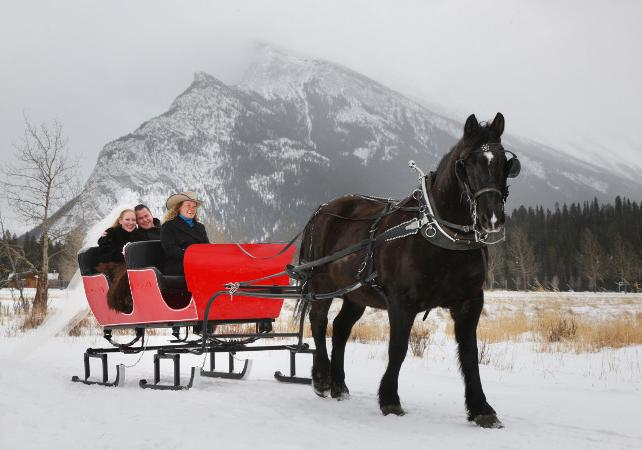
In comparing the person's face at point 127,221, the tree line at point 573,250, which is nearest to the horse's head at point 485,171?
the person's face at point 127,221

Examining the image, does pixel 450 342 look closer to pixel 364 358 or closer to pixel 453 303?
pixel 364 358

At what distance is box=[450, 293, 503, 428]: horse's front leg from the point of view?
6156 millimetres

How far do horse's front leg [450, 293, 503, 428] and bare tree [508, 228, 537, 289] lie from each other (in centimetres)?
8468

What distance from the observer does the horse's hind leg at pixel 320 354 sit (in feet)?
25.5

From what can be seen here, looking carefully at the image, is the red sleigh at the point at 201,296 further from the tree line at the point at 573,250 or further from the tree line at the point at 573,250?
the tree line at the point at 573,250

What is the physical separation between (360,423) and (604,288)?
8506 cm

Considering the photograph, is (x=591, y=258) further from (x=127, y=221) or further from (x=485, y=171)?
(x=485, y=171)

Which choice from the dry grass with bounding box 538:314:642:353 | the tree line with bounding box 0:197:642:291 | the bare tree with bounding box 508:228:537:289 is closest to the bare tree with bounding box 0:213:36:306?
the dry grass with bounding box 538:314:642:353

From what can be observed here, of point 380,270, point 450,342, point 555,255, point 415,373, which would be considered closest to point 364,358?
point 415,373

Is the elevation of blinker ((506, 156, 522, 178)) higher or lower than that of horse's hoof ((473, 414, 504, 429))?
higher

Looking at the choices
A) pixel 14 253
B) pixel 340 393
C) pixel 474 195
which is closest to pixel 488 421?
pixel 474 195

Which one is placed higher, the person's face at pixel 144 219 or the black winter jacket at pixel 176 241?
the person's face at pixel 144 219

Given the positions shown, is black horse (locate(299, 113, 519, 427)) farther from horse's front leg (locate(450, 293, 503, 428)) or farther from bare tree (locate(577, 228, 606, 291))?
bare tree (locate(577, 228, 606, 291))

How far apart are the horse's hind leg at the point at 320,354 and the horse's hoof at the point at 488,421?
6.87 feet
